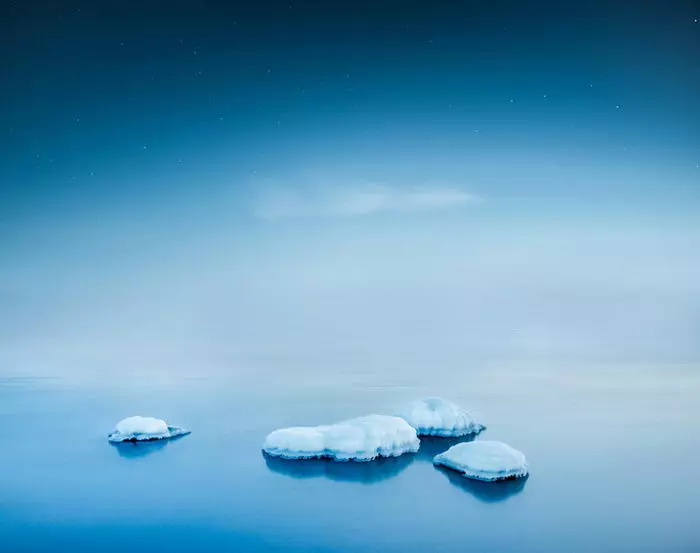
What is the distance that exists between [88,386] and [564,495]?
88.9 feet

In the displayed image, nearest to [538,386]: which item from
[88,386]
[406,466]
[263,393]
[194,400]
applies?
[263,393]

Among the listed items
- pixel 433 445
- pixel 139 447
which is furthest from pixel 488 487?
pixel 139 447

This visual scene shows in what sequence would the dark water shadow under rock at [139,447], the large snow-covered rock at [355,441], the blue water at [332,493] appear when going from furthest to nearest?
the dark water shadow under rock at [139,447]
the large snow-covered rock at [355,441]
the blue water at [332,493]

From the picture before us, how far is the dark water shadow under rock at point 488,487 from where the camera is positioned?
10.2 meters

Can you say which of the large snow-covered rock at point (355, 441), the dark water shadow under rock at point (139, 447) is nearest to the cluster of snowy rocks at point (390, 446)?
the large snow-covered rock at point (355, 441)

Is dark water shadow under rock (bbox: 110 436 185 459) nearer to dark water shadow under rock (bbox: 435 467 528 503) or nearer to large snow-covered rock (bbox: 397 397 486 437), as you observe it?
large snow-covered rock (bbox: 397 397 486 437)

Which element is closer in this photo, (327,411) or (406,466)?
(406,466)

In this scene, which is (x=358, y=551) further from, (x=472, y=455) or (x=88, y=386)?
(x=88, y=386)

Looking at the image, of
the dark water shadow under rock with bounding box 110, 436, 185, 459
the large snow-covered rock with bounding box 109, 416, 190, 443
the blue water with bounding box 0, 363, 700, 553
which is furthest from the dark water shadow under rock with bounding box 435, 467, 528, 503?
the large snow-covered rock with bounding box 109, 416, 190, 443

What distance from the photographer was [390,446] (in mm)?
12156

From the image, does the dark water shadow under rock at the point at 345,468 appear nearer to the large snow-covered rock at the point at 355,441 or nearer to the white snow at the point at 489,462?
the large snow-covered rock at the point at 355,441

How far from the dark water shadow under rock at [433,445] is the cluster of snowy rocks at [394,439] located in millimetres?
127

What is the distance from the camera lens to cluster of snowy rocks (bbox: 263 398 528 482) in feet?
35.2

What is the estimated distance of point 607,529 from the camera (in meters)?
9.20
